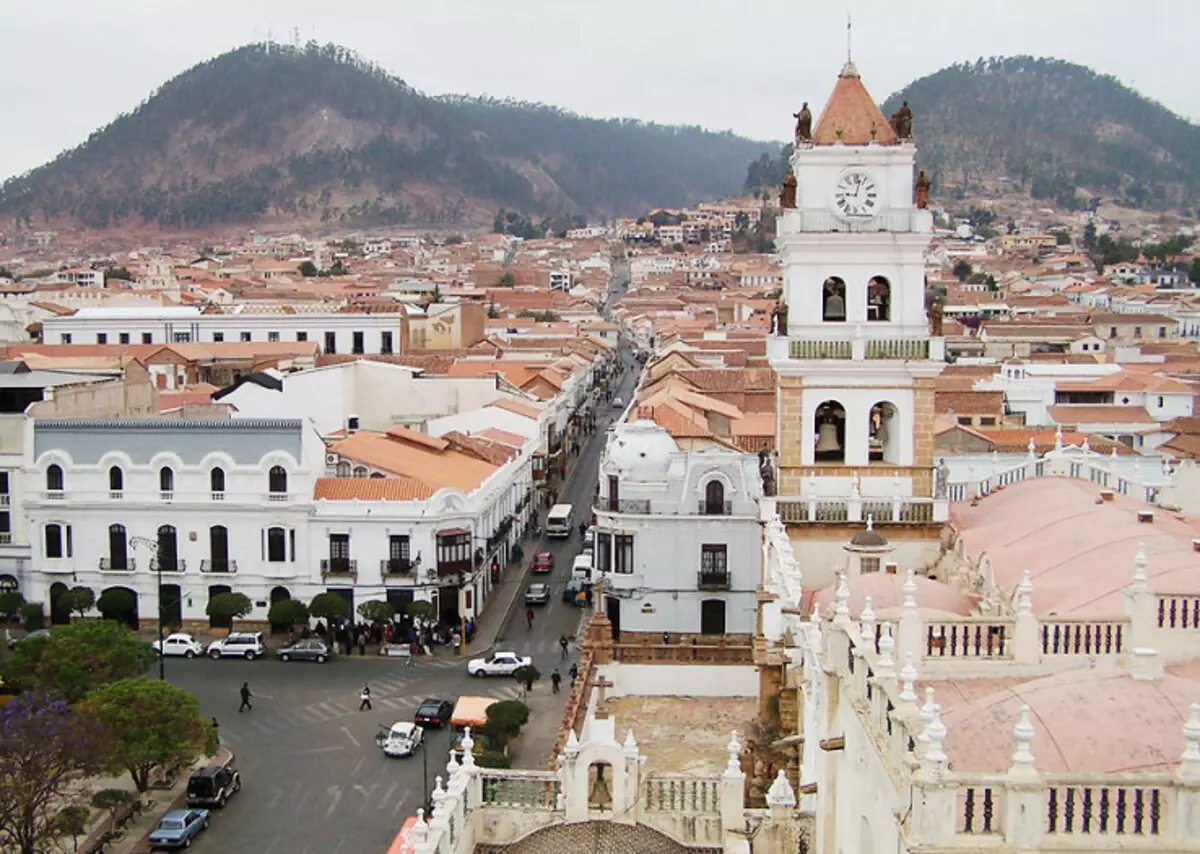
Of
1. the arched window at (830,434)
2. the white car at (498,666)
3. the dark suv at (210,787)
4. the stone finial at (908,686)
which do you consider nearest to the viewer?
the stone finial at (908,686)

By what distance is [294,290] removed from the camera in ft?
360

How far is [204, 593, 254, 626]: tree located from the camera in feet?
124

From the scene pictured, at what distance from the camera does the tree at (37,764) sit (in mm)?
22688

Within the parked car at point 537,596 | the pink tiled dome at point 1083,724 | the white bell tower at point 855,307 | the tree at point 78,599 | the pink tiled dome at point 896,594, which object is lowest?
the parked car at point 537,596

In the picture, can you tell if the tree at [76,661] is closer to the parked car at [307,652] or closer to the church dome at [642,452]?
the parked car at [307,652]

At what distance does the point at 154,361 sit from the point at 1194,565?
5546cm

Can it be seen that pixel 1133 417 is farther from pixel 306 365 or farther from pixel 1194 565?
pixel 1194 565

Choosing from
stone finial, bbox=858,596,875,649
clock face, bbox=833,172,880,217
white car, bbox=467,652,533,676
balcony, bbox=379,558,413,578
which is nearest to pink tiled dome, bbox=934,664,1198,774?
stone finial, bbox=858,596,875,649

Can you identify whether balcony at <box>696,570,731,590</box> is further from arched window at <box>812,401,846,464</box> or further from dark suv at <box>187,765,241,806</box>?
dark suv at <box>187,765,241,806</box>

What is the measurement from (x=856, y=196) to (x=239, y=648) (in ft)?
70.1

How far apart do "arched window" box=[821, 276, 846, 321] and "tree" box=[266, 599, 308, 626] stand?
62.7 feet

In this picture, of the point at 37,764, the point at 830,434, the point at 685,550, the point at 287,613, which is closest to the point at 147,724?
the point at 37,764

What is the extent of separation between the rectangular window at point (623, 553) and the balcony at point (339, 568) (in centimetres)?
754

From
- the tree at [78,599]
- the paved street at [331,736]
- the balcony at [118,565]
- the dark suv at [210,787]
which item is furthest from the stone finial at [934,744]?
the balcony at [118,565]
